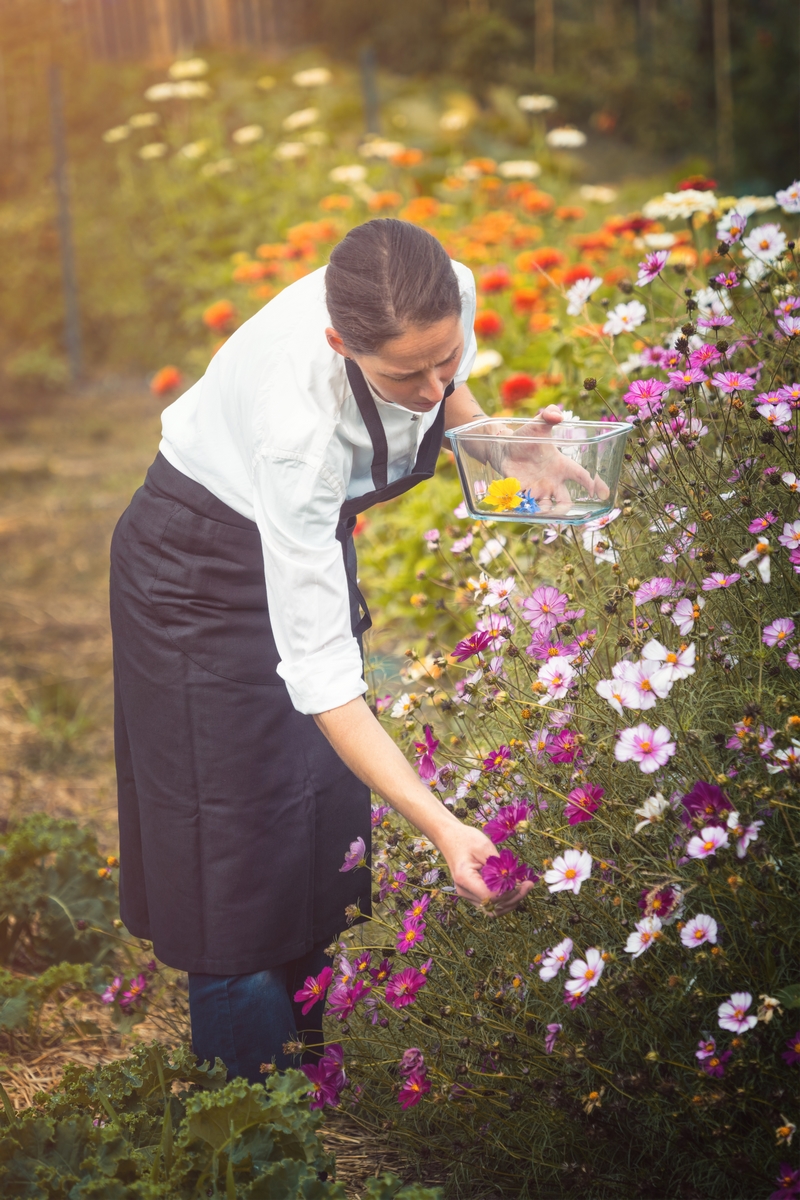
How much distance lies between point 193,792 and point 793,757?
89 cm

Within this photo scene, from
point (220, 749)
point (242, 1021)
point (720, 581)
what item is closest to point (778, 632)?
point (720, 581)

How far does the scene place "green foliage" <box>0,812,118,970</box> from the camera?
2.25m

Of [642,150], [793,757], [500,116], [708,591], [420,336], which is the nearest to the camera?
[793,757]

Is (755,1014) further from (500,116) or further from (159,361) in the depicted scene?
(500,116)

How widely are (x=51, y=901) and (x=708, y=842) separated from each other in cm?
162

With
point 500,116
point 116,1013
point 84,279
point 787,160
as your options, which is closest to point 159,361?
point 84,279

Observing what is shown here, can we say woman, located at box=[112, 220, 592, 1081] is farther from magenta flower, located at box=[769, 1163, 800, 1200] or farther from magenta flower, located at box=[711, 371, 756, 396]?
magenta flower, located at box=[769, 1163, 800, 1200]

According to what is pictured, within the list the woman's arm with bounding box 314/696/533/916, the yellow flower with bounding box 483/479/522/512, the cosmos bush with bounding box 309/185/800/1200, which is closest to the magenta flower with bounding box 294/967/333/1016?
the cosmos bush with bounding box 309/185/800/1200

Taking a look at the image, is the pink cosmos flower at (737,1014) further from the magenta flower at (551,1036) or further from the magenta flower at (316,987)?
the magenta flower at (316,987)

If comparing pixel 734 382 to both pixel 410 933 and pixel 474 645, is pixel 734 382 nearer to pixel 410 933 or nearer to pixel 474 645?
pixel 474 645

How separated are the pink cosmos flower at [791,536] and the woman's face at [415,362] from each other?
49 centimetres

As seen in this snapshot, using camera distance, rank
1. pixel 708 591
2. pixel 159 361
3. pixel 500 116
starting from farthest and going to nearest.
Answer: pixel 500 116 → pixel 159 361 → pixel 708 591

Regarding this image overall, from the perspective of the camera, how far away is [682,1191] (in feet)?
4.25

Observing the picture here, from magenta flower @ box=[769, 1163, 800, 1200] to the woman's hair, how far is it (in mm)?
1024
